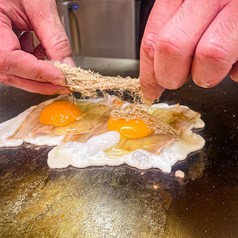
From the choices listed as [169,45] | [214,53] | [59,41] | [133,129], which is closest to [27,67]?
[59,41]

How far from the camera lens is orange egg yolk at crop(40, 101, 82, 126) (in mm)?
1980

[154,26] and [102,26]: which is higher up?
[154,26]

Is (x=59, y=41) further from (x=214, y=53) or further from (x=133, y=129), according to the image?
(x=214, y=53)

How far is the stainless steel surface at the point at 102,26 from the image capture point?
3.66 metres

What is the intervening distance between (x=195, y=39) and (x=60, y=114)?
136 cm

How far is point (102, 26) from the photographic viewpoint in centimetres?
395

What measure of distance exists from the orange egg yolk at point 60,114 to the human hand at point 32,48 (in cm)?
18

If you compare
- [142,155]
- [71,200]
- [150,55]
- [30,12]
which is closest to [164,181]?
[142,155]

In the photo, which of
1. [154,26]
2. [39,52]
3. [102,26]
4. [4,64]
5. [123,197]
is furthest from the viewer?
[102,26]

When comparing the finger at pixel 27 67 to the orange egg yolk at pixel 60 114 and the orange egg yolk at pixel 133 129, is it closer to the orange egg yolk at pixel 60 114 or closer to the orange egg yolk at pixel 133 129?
the orange egg yolk at pixel 60 114

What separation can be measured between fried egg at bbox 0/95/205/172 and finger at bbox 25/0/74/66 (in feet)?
1.51

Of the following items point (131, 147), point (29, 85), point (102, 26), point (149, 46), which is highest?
point (149, 46)

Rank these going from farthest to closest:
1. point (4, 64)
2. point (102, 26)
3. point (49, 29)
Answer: point (102, 26) < point (49, 29) < point (4, 64)

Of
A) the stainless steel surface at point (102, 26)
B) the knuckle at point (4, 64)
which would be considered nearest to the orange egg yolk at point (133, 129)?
the knuckle at point (4, 64)
